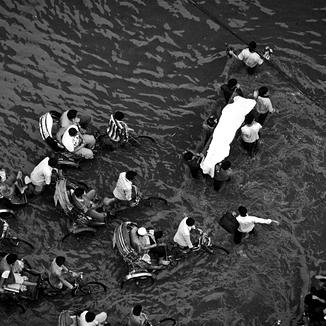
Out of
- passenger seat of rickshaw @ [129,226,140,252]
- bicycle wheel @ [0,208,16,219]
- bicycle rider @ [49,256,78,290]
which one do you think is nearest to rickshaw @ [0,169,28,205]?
bicycle wheel @ [0,208,16,219]

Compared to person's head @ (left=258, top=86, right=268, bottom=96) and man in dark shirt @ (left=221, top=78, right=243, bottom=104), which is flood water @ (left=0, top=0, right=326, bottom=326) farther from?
person's head @ (left=258, top=86, right=268, bottom=96)

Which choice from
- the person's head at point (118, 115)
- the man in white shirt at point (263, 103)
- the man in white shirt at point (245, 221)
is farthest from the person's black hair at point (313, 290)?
the person's head at point (118, 115)

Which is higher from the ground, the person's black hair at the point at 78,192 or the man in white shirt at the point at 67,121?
the man in white shirt at the point at 67,121

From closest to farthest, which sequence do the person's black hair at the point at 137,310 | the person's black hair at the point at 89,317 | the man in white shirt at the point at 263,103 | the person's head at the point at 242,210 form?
the person's black hair at the point at 89,317
the person's black hair at the point at 137,310
the person's head at the point at 242,210
the man in white shirt at the point at 263,103

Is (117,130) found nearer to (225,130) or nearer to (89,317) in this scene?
(225,130)

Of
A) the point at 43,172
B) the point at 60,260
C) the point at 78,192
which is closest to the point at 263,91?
the point at 78,192

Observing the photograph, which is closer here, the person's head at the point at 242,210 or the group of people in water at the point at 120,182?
the group of people in water at the point at 120,182

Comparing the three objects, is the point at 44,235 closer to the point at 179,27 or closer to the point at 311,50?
the point at 179,27

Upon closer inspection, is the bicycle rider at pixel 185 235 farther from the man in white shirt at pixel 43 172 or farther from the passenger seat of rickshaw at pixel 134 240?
the man in white shirt at pixel 43 172

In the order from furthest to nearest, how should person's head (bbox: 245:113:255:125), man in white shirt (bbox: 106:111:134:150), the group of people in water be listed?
man in white shirt (bbox: 106:111:134:150)
person's head (bbox: 245:113:255:125)
the group of people in water
